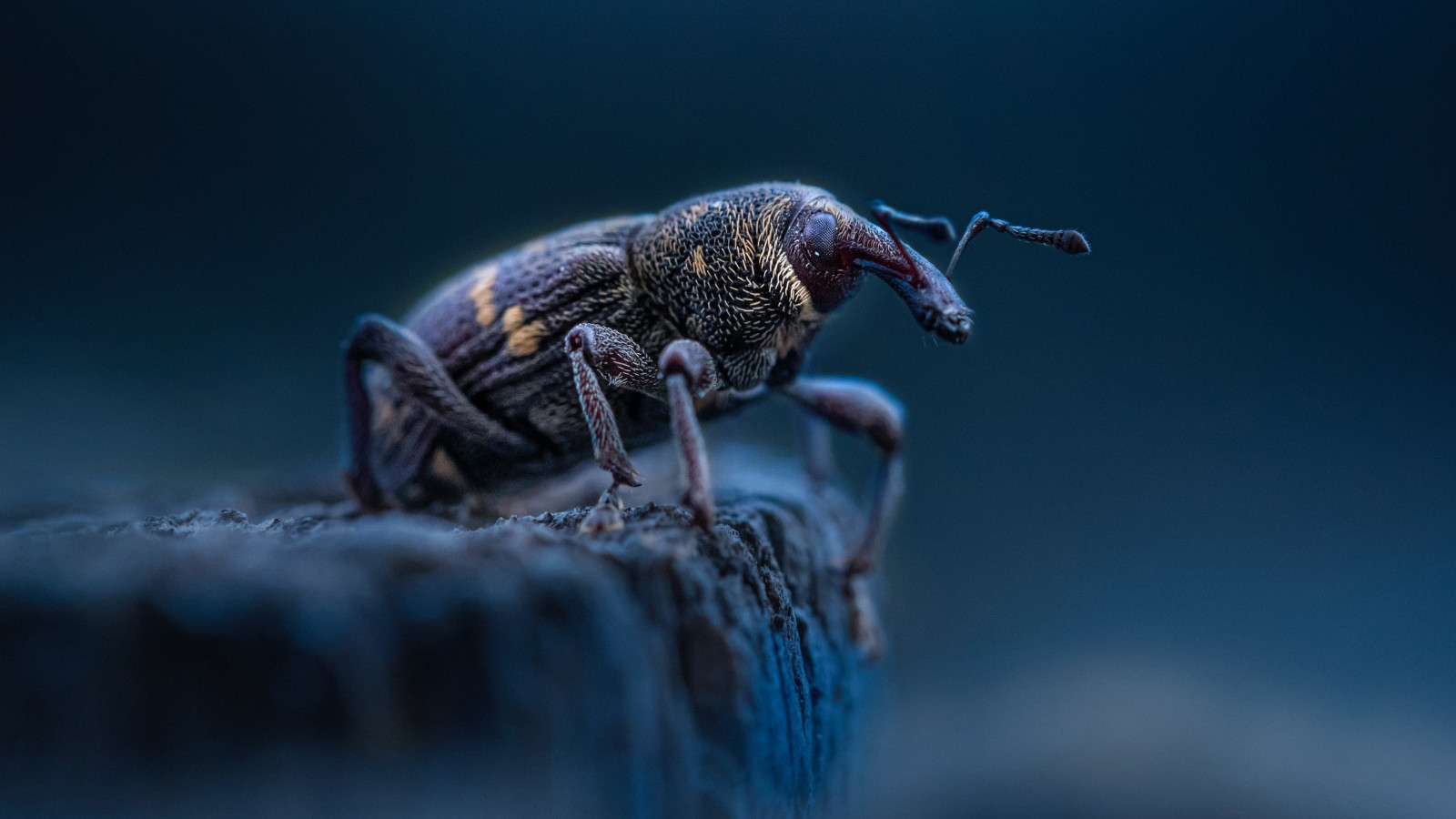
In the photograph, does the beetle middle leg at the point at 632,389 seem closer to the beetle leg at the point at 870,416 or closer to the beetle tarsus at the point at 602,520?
the beetle tarsus at the point at 602,520

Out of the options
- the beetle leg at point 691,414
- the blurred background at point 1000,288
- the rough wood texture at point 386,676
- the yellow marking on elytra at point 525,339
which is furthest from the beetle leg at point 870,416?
the rough wood texture at point 386,676

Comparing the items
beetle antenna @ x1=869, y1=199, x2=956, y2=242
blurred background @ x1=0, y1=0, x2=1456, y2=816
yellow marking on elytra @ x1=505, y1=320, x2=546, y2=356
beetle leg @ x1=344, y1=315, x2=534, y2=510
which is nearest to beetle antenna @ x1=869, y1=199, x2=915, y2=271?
beetle antenna @ x1=869, y1=199, x2=956, y2=242

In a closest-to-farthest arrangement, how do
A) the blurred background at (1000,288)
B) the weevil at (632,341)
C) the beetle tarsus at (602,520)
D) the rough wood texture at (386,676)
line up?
the rough wood texture at (386,676), the beetle tarsus at (602,520), the weevil at (632,341), the blurred background at (1000,288)

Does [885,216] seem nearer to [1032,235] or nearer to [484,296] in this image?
[1032,235]

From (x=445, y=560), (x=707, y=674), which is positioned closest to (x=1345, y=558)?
(x=707, y=674)

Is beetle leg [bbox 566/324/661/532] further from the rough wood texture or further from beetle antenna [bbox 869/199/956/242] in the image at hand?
beetle antenna [bbox 869/199/956/242]
